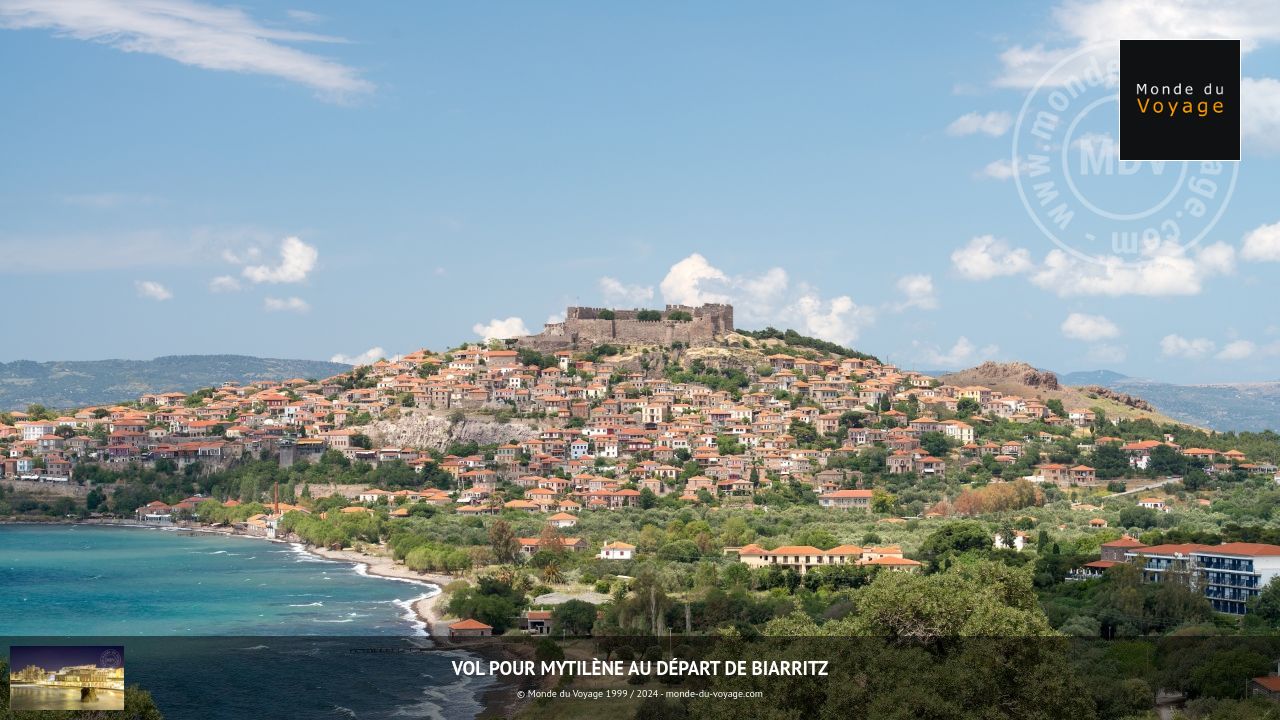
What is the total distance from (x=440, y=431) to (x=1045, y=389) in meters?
26.9

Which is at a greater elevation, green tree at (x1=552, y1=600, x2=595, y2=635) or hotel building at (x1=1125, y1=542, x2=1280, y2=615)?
hotel building at (x1=1125, y1=542, x2=1280, y2=615)

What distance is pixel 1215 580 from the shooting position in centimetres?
2684

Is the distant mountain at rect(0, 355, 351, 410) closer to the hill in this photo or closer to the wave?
the hill

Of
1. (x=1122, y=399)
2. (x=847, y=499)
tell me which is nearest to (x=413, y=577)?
(x=847, y=499)

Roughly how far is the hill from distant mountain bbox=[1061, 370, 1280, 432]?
47846 mm

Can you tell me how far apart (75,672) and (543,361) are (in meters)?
47.6

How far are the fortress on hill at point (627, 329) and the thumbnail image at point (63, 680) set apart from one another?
49.8 m

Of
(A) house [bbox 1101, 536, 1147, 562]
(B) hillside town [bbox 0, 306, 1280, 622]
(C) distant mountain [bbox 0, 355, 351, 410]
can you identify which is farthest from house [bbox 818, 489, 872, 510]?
(C) distant mountain [bbox 0, 355, 351, 410]

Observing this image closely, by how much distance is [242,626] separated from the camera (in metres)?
29.8

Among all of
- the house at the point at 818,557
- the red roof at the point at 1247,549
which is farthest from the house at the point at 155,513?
the red roof at the point at 1247,549

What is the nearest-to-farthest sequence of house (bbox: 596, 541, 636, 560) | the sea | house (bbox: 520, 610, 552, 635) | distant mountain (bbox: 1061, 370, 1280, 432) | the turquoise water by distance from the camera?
the sea → house (bbox: 520, 610, 552, 635) → the turquoise water → house (bbox: 596, 541, 636, 560) → distant mountain (bbox: 1061, 370, 1280, 432)

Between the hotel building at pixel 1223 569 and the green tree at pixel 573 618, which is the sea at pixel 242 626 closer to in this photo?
the green tree at pixel 573 618

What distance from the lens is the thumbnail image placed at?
47.3 ft

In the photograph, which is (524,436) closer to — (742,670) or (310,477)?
(310,477)
